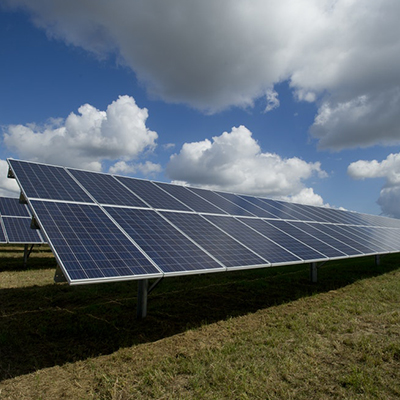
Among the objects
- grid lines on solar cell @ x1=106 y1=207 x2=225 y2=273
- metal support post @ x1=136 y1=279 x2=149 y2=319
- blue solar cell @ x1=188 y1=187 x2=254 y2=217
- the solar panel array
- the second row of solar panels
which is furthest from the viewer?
blue solar cell @ x1=188 y1=187 x2=254 y2=217

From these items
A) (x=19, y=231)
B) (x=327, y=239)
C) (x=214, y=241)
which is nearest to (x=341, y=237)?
(x=327, y=239)

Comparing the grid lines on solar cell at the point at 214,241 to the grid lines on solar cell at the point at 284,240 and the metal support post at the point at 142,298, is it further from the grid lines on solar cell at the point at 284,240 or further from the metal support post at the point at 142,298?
the grid lines on solar cell at the point at 284,240

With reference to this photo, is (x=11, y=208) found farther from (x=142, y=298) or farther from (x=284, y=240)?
(x=284, y=240)

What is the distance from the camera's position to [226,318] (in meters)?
10.3

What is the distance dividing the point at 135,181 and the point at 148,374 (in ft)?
32.0

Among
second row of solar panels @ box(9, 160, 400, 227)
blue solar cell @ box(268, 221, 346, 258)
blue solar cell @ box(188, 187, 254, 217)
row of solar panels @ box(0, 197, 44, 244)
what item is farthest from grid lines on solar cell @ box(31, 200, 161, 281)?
row of solar panels @ box(0, 197, 44, 244)

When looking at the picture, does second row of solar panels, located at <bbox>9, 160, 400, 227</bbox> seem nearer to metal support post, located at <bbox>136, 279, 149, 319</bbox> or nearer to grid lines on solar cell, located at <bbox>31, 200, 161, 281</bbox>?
grid lines on solar cell, located at <bbox>31, 200, 161, 281</bbox>

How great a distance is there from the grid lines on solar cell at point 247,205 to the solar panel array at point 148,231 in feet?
0.54

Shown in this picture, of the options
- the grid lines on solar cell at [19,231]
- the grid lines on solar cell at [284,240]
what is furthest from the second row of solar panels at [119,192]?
the grid lines on solar cell at [19,231]

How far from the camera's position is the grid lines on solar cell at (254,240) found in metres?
10.8

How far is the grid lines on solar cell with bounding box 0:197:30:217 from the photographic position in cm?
2405

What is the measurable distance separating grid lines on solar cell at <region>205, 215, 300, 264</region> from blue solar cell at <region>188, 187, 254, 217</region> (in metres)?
1.53

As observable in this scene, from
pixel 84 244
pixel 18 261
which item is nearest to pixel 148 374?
pixel 84 244

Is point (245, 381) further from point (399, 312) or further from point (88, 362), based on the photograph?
point (399, 312)
